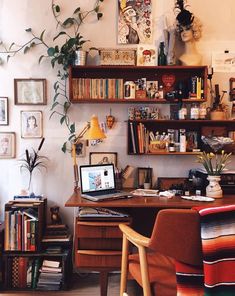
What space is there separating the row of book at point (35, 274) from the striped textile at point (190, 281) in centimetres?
150

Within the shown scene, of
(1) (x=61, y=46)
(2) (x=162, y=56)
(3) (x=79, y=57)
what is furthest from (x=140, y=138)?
(1) (x=61, y=46)

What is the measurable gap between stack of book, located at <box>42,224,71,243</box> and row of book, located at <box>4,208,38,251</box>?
15 cm

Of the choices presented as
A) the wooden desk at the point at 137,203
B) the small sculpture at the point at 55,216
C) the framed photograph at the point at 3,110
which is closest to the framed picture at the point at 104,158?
the wooden desk at the point at 137,203

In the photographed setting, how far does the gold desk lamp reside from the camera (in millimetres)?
3025

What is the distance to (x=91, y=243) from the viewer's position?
269cm

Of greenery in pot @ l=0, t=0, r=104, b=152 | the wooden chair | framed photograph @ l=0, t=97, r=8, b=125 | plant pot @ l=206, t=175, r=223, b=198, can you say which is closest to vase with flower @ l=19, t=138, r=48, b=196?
greenery in pot @ l=0, t=0, r=104, b=152

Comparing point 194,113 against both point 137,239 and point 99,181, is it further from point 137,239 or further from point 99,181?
point 137,239

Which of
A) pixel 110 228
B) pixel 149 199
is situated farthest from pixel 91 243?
pixel 149 199

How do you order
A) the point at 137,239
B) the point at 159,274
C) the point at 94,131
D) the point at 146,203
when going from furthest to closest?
the point at 94,131
the point at 146,203
the point at 159,274
the point at 137,239

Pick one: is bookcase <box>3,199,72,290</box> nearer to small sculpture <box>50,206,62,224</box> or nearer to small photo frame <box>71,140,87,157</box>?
small sculpture <box>50,206,62,224</box>

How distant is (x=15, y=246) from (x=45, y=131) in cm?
102

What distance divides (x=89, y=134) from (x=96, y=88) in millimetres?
429

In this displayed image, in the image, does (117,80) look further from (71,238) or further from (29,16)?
(71,238)

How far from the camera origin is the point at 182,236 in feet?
5.60
